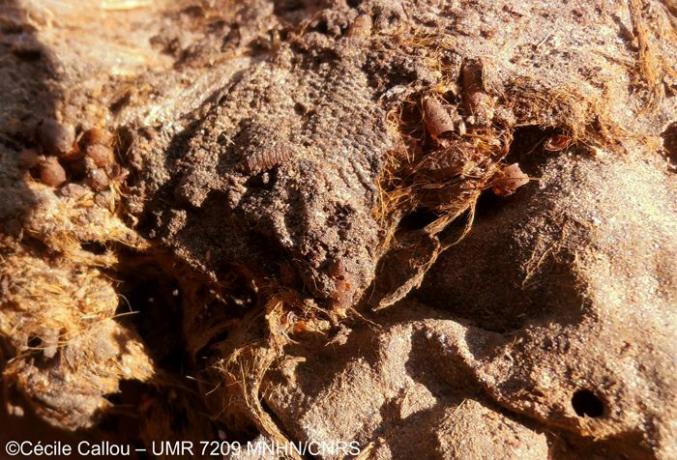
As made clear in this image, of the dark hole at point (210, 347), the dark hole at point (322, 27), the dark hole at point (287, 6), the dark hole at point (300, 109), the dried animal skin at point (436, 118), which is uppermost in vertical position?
the dark hole at point (287, 6)

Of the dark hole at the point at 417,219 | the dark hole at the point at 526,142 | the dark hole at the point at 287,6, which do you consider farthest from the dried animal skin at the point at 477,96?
the dark hole at the point at 287,6


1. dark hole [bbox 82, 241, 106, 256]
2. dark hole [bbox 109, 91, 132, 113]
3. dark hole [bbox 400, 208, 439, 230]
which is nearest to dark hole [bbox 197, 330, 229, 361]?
dark hole [bbox 82, 241, 106, 256]

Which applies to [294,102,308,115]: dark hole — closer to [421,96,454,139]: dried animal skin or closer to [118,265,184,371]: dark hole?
[421,96,454,139]: dried animal skin

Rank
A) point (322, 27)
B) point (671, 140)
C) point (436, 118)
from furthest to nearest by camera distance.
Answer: point (322, 27) < point (671, 140) < point (436, 118)

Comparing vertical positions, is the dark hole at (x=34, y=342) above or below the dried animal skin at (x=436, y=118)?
below

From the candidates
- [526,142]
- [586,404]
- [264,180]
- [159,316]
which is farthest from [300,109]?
[586,404]

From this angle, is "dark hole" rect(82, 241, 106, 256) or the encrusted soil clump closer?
the encrusted soil clump

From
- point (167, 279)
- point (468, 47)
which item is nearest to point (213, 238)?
point (167, 279)

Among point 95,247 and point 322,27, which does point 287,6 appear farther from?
point 95,247

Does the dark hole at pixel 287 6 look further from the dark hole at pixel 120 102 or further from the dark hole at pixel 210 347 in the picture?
the dark hole at pixel 210 347
